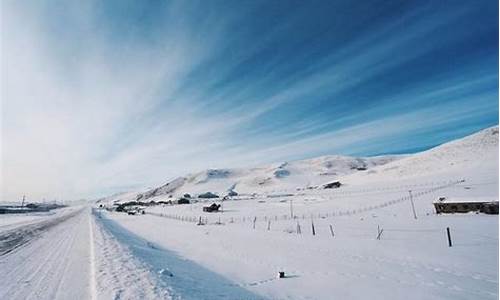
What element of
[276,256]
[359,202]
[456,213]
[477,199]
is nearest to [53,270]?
[276,256]

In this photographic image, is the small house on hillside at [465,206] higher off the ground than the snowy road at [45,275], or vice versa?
the small house on hillside at [465,206]

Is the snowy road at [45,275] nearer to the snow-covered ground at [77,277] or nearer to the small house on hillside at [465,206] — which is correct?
the snow-covered ground at [77,277]

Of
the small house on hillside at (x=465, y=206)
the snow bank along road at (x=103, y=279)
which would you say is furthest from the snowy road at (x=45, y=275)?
the small house on hillside at (x=465, y=206)

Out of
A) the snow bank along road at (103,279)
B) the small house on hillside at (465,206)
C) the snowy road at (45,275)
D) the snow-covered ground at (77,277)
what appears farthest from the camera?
the small house on hillside at (465,206)

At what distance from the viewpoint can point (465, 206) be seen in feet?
135

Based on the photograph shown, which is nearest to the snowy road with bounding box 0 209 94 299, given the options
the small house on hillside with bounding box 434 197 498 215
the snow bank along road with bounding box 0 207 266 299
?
the snow bank along road with bounding box 0 207 266 299

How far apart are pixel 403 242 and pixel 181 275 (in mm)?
18253

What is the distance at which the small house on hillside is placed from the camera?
1518 inches

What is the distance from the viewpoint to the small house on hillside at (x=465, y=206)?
127ft

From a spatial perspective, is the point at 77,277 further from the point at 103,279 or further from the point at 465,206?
the point at 465,206

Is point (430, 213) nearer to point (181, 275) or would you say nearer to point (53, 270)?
point (181, 275)

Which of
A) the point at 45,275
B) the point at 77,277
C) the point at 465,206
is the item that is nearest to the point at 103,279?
the point at 77,277

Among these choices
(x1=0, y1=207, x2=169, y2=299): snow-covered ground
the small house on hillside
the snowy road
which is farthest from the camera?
the small house on hillside

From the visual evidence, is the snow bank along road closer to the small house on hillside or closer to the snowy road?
the snowy road
